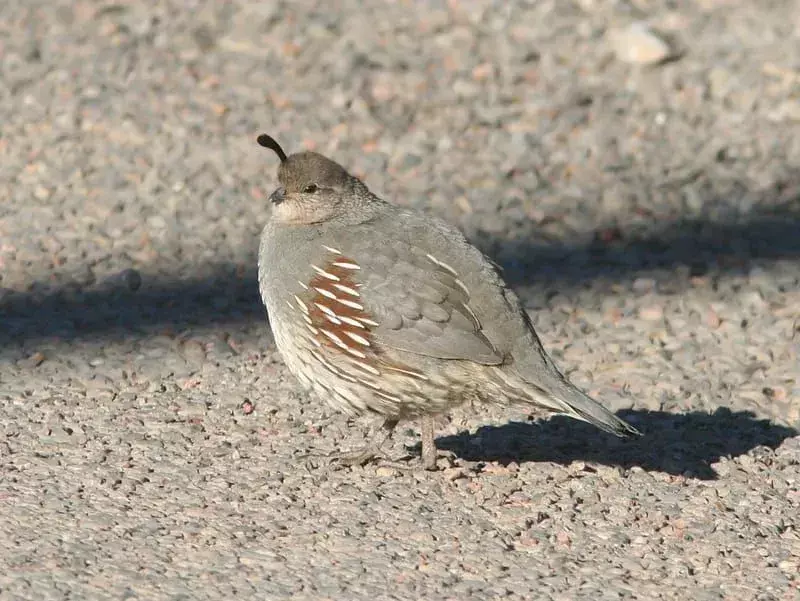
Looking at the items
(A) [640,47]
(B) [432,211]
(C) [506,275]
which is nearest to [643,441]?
(C) [506,275]

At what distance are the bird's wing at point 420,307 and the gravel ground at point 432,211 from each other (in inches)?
27.2

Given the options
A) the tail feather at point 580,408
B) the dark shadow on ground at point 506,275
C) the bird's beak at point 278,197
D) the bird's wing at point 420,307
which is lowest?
the dark shadow on ground at point 506,275

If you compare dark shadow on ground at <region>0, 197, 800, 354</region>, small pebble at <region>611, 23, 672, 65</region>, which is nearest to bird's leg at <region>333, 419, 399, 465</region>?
dark shadow on ground at <region>0, 197, 800, 354</region>

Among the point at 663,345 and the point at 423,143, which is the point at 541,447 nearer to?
the point at 663,345

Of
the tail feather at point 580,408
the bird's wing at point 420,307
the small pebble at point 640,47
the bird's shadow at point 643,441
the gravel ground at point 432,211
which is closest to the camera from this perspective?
the gravel ground at point 432,211

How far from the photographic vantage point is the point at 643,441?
289 inches

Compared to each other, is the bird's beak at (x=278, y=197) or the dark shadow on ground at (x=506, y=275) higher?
the bird's beak at (x=278, y=197)

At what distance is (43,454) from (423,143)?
4601 millimetres

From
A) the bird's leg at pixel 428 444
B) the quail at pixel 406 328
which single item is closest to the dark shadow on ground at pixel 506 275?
the quail at pixel 406 328

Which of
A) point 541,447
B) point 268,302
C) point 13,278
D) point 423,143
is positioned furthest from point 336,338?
point 423,143

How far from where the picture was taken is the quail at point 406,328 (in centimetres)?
658

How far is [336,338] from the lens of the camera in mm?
6691

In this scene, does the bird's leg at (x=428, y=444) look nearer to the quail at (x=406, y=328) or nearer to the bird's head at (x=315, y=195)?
the quail at (x=406, y=328)

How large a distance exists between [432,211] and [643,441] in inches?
116
